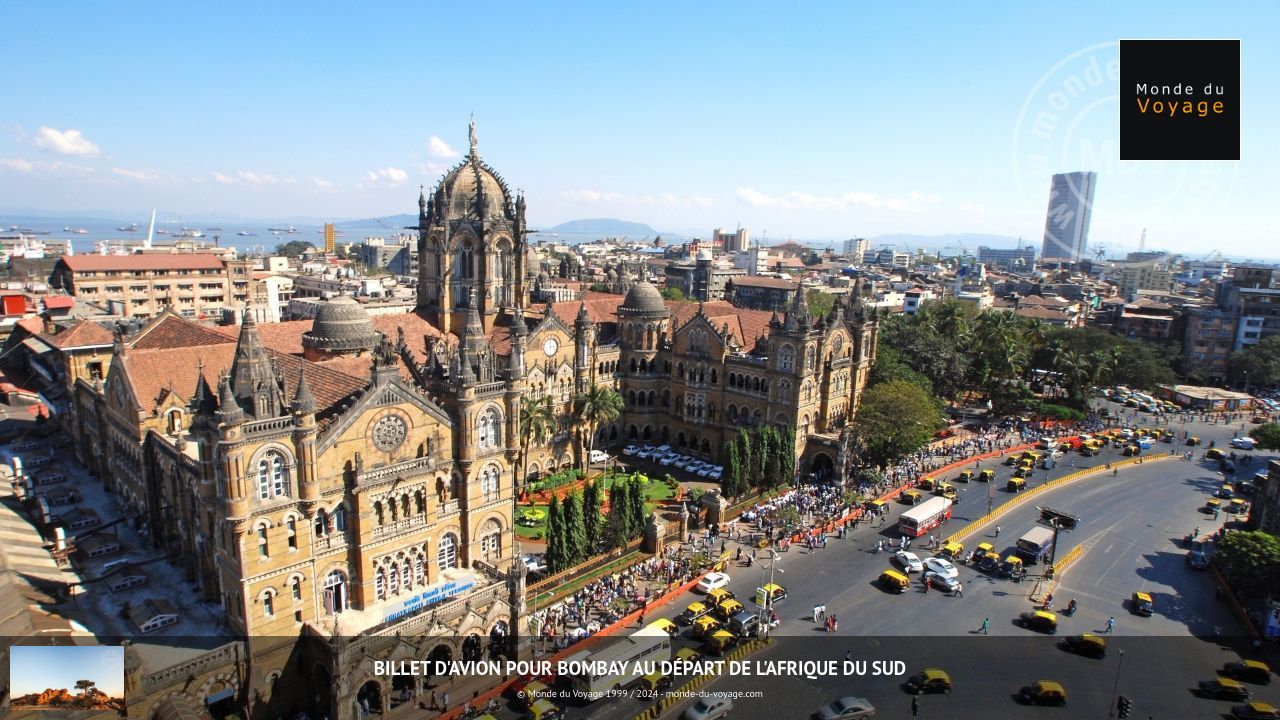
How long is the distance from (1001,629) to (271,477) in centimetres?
3960

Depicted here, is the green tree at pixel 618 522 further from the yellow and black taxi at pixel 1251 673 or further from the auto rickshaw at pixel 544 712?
the yellow and black taxi at pixel 1251 673

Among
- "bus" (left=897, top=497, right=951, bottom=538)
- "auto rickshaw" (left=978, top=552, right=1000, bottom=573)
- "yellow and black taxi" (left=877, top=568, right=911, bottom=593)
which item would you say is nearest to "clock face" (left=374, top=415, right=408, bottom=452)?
"yellow and black taxi" (left=877, top=568, right=911, bottom=593)

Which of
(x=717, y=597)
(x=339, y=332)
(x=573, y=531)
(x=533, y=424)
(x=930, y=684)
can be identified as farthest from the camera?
(x=533, y=424)

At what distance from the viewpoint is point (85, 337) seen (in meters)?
54.6

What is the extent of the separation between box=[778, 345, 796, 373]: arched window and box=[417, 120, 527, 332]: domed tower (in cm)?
2533

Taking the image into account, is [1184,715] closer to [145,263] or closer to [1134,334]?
[1134,334]

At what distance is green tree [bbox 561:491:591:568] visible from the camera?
44.2m

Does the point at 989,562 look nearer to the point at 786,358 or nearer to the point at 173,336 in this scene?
the point at 786,358

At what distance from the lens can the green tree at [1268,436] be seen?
7034 cm

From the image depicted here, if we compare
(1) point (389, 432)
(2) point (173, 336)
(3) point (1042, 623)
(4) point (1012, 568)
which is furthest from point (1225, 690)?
(2) point (173, 336)

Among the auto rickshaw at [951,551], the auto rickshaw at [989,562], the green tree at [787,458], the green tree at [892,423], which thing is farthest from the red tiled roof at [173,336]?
the auto rickshaw at [989,562]

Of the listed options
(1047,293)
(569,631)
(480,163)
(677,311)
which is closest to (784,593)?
(569,631)

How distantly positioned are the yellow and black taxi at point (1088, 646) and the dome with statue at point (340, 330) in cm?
4459

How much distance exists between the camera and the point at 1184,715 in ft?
Result: 113
